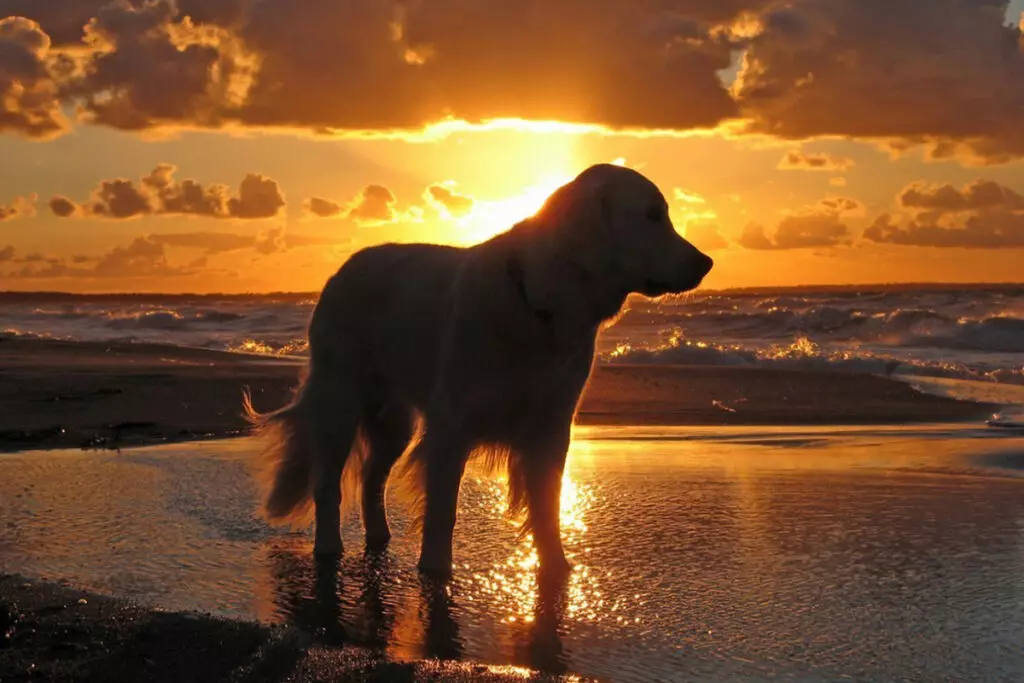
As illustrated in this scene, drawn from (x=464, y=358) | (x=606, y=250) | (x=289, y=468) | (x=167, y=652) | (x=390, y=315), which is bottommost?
(x=167, y=652)

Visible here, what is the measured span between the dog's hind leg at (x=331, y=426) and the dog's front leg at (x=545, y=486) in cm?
108

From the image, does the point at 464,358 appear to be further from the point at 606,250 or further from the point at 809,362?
the point at 809,362

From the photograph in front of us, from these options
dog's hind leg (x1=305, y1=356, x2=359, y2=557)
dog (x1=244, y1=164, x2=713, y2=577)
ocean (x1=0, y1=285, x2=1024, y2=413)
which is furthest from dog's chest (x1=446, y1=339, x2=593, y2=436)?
ocean (x1=0, y1=285, x2=1024, y2=413)

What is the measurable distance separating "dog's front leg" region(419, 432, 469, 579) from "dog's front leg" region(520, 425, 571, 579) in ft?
1.06

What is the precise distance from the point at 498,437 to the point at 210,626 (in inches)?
67.2

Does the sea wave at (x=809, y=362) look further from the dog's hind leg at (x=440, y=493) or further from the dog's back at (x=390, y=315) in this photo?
the dog's hind leg at (x=440, y=493)

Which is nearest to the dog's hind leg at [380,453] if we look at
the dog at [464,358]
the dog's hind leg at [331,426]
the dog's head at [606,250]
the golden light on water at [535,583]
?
the dog at [464,358]

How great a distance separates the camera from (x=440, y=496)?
511 centimetres

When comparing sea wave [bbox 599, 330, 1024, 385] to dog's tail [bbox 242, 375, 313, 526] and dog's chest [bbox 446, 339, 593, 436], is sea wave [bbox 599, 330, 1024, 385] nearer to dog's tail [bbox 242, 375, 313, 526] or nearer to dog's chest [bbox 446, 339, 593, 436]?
dog's tail [bbox 242, 375, 313, 526]

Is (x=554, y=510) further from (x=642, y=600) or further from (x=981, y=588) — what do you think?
(x=981, y=588)

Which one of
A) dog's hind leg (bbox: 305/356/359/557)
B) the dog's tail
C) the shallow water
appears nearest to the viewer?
the shallow water

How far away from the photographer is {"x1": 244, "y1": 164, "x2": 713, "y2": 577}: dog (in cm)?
477

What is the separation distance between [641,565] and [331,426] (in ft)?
5.86

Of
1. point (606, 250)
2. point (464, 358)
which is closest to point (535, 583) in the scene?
point (464, 358)
